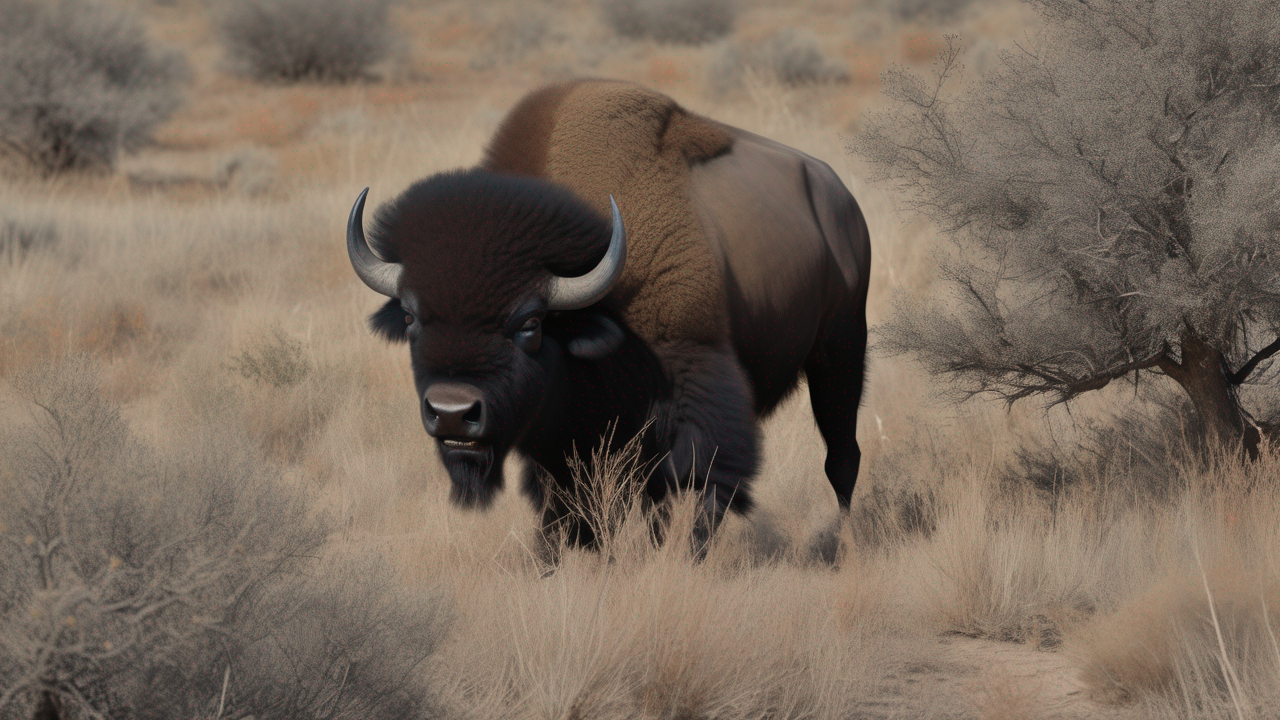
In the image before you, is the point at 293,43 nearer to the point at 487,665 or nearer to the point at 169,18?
the point at 169,18

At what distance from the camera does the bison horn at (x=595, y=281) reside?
4125mm

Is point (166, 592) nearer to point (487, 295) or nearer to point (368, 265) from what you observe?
point (487, 295)

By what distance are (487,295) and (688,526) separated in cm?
113

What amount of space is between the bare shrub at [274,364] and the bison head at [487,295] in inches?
147

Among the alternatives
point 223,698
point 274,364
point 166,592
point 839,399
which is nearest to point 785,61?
point 274,364

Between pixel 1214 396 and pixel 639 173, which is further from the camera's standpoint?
pixel 1214 396

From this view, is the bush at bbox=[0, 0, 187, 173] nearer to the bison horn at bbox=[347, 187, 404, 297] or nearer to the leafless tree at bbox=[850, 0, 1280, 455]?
the bison horn at bbox=[347, 187, 404, 297]

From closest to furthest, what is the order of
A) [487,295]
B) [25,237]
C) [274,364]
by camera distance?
[487,295] → [274,364] → [25,237]

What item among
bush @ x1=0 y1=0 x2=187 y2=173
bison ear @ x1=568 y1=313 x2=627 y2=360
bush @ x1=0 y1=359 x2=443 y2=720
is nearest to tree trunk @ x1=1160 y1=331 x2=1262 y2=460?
bison ear @ x1=568 y1=313 x2=627 y2=360

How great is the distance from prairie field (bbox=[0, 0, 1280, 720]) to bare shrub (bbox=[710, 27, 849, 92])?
19919mm

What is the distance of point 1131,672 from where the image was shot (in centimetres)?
377

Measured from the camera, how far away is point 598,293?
4.16 meters

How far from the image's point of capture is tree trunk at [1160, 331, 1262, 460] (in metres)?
5.34

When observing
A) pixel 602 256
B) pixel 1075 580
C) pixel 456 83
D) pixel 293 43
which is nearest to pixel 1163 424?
pixel 1075 580
